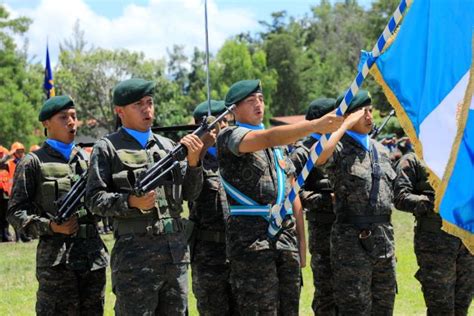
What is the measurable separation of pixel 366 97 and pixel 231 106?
168cm

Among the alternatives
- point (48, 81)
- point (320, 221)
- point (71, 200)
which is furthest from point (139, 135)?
point (48, 81)

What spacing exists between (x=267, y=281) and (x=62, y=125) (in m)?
2.19

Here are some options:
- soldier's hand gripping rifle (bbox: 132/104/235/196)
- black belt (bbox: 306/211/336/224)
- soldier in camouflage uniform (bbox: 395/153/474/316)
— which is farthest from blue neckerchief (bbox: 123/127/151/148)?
black belt (bbox: 306/211/336/224)

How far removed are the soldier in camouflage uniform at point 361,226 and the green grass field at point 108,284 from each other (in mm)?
2076

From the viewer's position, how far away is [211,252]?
243 inches

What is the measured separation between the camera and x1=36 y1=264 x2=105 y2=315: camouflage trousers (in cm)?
543

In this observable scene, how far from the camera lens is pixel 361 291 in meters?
5.88

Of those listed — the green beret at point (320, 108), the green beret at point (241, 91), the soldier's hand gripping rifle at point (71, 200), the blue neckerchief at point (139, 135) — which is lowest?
the soldier's hand gripping rifle at point (71, 200)

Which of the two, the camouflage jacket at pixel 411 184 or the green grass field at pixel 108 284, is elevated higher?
the camouflage jacket at pixel 411 184

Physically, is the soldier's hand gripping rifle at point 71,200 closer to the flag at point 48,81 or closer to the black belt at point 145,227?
the black belt at point 145,227

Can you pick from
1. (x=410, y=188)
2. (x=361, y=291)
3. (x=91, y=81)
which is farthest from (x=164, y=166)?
(x=91, y=81)

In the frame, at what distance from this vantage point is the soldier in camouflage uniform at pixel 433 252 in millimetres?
6430

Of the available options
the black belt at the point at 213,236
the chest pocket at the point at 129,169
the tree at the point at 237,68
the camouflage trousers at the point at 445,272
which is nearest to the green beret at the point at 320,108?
the camouflage trousers at the point at 445,272

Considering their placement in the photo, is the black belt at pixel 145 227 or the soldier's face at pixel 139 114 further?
the soldier's face at pixel 139 114
